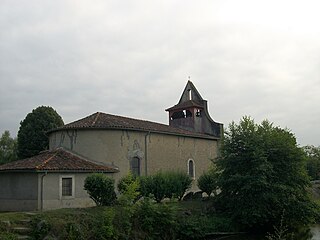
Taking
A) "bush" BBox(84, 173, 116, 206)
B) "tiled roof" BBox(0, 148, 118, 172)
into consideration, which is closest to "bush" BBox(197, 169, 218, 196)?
"tiled roof" BBox(0, 148, 118, 172)

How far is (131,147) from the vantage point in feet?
103

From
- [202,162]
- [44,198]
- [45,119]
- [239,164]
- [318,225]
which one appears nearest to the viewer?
[44,198]

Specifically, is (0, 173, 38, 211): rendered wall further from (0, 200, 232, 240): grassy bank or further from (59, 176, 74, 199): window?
(0, 200, 232, 240): grassy bank

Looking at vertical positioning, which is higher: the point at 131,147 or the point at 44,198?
the point at 131,147

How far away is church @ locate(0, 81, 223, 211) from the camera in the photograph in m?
25.3

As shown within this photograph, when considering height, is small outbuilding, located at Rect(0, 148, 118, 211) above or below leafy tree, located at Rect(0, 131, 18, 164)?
below

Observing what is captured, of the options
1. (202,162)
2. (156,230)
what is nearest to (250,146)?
(156,230)

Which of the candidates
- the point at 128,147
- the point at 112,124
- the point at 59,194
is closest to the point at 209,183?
the point at 128,147

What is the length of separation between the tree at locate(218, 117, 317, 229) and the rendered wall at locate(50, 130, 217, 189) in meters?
7.20

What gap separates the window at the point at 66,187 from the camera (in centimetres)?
2580

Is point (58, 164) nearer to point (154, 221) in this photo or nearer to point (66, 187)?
point (66, 187)

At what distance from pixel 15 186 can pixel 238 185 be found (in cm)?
1492

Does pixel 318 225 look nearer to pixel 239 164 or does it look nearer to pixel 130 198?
pixel 239 164

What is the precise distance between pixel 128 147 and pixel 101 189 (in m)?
8.29
